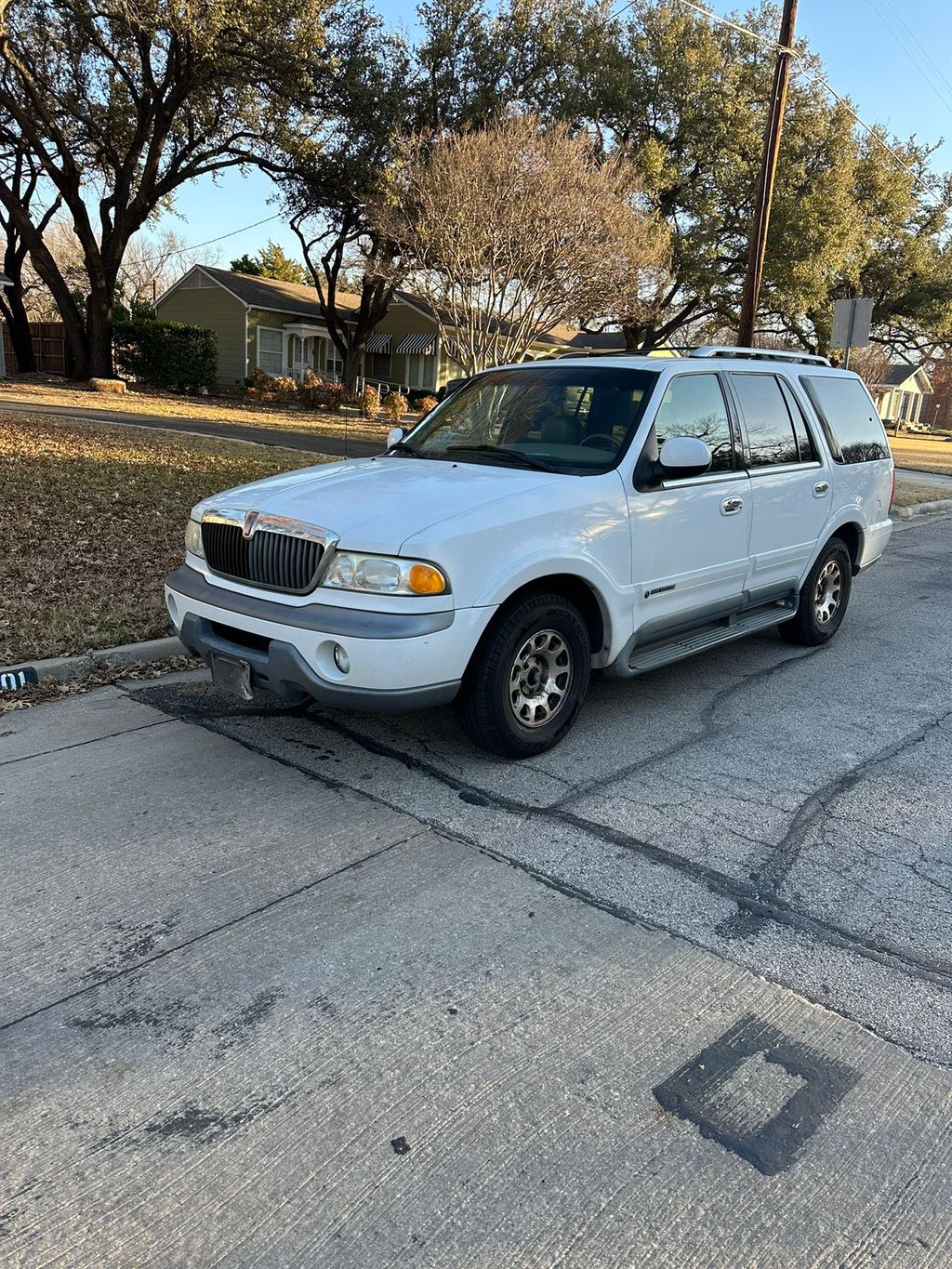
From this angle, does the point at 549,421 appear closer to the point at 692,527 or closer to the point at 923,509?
the point at 692,527

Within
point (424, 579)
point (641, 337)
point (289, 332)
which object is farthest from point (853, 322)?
point (289, 332)

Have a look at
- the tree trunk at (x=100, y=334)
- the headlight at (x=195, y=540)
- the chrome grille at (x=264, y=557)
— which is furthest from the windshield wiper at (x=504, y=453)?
the tree trunk at (x=100, y=334)

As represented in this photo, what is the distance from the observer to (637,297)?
926 inches

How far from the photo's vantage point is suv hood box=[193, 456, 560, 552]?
385cm

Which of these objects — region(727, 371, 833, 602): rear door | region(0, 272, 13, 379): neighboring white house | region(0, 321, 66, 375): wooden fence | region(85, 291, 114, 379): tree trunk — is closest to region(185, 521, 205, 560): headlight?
region(727, 371, 833, 602): rear door

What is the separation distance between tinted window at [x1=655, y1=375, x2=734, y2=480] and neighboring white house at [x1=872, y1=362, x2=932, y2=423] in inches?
2405

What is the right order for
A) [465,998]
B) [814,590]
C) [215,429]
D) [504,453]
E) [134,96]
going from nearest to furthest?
[465,998] → [504,453] → [814,590] → [215,429] → [134,96]

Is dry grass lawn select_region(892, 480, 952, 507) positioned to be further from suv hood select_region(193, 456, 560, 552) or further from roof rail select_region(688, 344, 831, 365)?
suv hood select_region(193, 456, 560, 552)

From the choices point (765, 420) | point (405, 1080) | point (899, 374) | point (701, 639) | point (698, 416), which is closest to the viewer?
point (405, 1080)

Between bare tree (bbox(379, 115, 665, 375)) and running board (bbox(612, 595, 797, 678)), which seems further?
bare tree (bbox(379, 115, 665, 375))

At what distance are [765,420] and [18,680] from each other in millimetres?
4639

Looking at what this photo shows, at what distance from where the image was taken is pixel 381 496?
4172 millimetres

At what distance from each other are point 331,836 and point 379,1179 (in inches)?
64.1

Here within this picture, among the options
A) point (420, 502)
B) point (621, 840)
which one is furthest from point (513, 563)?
point (621, 840)
